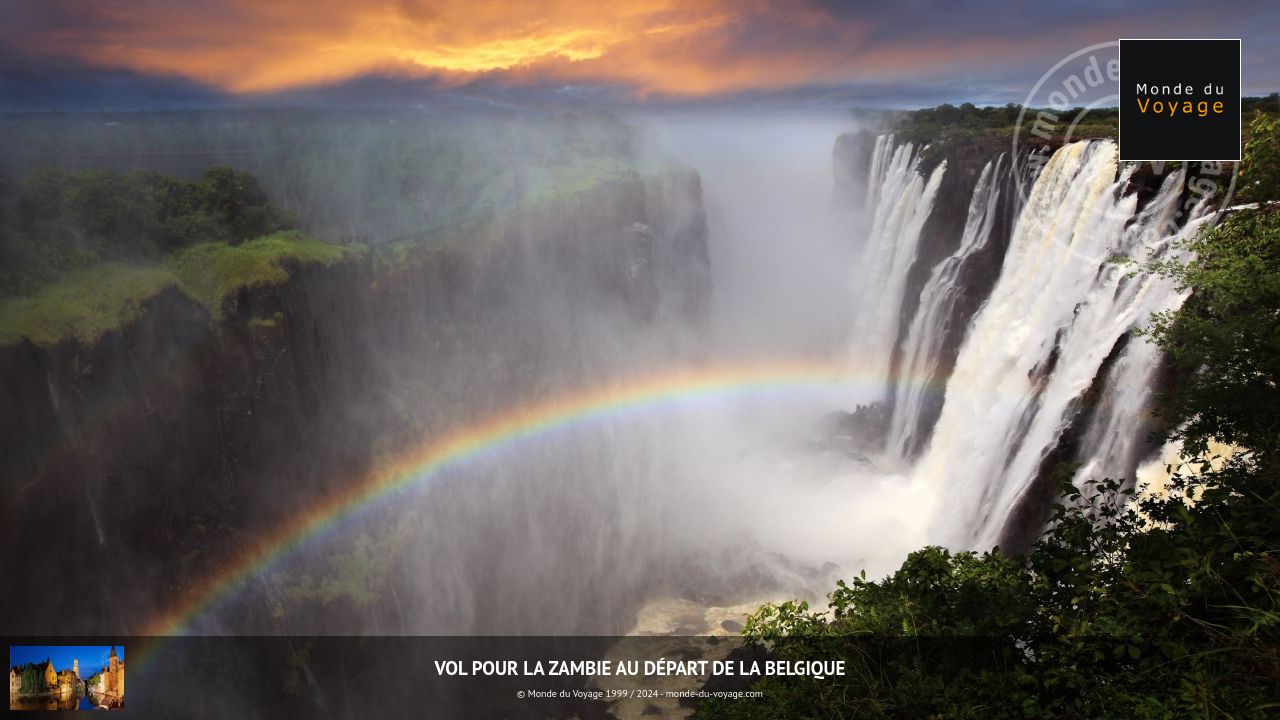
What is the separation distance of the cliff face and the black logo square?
2291 cm

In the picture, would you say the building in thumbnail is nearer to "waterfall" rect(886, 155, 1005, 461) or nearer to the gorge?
the gorge

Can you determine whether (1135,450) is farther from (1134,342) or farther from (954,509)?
(954,509)

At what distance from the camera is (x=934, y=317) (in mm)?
29453

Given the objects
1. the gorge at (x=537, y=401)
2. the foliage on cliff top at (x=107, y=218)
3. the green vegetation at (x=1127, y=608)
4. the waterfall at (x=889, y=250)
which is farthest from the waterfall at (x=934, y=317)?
the foliage on cliff top at (x=107, y=218)

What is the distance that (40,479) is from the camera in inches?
674

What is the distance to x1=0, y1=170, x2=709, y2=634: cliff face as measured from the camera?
57.3ft

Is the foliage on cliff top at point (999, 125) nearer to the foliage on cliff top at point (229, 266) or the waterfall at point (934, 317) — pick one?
the waterfall at point (934, 317)

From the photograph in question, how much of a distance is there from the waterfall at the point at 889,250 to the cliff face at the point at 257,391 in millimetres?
14466

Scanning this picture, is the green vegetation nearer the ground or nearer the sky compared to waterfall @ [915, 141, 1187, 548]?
nearer the ground

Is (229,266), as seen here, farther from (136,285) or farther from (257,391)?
(257,391)

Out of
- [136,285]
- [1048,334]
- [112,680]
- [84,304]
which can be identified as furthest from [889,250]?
[112,680]

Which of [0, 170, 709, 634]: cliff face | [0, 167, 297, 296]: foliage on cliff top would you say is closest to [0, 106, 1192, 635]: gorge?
[0, 170, 709, 634]: cliff face

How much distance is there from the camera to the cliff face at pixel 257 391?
688 inches

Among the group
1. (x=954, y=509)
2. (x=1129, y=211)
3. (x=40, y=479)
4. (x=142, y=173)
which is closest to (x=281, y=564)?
(x=40, y=479)
